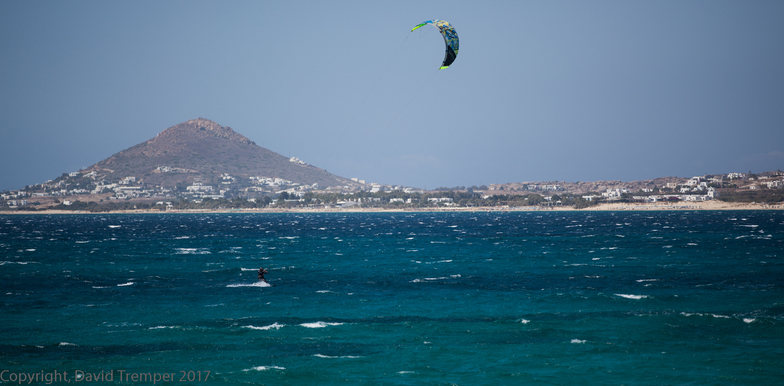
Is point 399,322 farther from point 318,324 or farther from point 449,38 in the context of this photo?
point 449,38

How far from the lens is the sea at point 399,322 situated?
23.6 m

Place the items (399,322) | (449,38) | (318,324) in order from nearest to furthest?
(318,324), (399,322), (449,38)

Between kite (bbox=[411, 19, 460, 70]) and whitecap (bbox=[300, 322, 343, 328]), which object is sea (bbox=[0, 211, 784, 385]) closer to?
whitecap (bbox=[300, 322, 343, 328])

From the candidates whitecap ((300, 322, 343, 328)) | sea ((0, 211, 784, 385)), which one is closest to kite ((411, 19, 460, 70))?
sea ((0, 211, 784, 385))

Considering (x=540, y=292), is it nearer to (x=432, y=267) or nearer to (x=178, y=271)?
(x=432, y=267)

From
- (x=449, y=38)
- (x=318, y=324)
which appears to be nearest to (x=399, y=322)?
(x=318, y=324)

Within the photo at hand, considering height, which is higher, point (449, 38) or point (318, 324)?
point (449, 38)

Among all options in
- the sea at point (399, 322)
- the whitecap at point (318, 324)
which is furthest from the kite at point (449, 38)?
the whitecap at point (318, 324)

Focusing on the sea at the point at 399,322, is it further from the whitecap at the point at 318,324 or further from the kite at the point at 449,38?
the kite at the point at 449,38

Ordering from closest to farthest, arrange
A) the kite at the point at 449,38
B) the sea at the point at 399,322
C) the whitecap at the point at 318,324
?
the sea at the point at 399,322
the whitecap at the point at 318,324
the kite at the point at 449,38

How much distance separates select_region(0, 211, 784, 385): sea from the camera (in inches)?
930

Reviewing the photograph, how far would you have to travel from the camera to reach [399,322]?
31984mm

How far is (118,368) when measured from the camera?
2397cm

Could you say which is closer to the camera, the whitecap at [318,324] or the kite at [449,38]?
the whitecap at [318,324]
